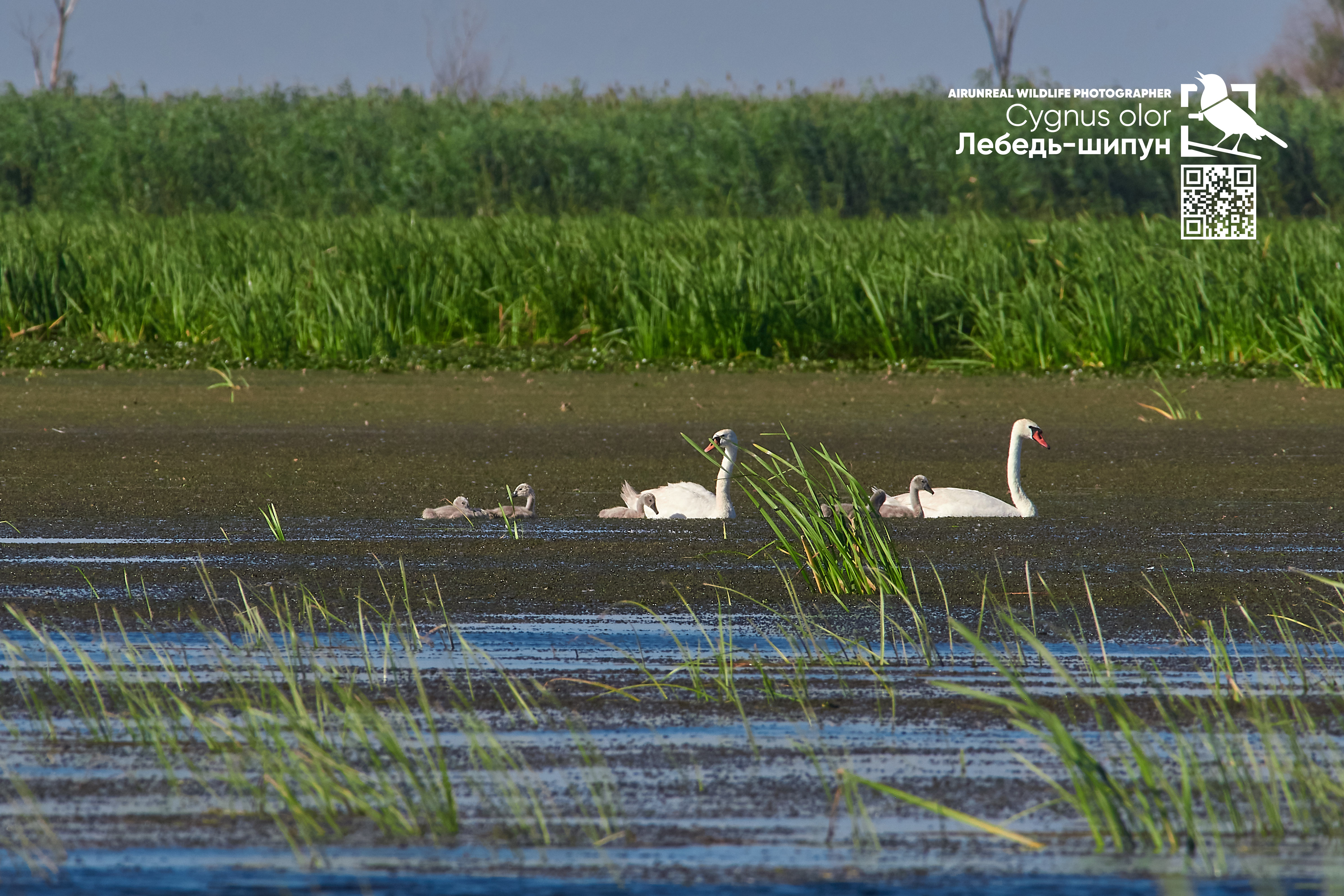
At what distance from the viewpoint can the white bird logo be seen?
30422 millimetres

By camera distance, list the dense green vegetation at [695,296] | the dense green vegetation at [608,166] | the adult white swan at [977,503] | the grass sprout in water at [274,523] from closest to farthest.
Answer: the grass sprout in water at [274,523], the adult white swan at [977,503], the dense green vegetation at [695,296], the dense green vegetation at [608,166]

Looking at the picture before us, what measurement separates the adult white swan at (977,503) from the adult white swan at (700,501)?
756 millimetres

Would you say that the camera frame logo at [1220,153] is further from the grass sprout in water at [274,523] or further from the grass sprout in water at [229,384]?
the grass sprout in water at [274,523]

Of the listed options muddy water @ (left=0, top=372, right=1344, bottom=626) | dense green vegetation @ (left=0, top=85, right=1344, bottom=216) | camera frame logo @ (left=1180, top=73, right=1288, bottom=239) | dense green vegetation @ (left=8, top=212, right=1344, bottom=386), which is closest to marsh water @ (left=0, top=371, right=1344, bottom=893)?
muddy water @ (left=0, top=372, right=1344, bottom=626)

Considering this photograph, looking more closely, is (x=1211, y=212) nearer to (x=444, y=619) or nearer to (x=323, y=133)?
(x=323, y=133)

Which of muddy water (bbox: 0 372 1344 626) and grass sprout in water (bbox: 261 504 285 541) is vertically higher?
grass sprout in water (bbox: 261 504 285 541)

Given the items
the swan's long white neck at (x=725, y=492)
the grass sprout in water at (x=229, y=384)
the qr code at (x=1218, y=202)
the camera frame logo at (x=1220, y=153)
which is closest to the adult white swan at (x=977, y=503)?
the swan's long white neck at (x=725, y=492)

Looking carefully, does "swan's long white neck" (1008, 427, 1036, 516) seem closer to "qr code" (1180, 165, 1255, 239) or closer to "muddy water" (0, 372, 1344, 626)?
"muddy water" (0, 372, 1344, 626)

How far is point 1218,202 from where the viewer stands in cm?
2644

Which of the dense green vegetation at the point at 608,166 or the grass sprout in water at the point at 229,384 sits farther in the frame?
the dense green vegetation at the point at 608,166

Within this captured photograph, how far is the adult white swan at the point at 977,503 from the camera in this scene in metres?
8.48

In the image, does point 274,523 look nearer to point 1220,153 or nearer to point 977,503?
point 977,503

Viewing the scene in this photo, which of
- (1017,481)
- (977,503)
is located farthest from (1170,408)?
(977,503)

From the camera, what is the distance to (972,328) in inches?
653
